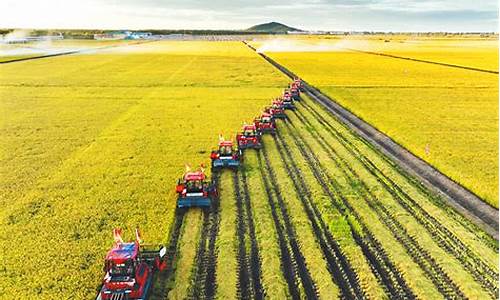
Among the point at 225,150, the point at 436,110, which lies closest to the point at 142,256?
the point at 225,150

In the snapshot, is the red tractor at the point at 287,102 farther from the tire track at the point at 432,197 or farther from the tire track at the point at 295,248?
the tire track at the point at 295,248

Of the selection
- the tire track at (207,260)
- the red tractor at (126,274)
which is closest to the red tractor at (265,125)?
the tire track at (207,260)

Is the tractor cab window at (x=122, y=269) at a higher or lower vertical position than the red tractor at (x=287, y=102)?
lower

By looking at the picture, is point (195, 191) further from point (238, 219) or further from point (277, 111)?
point (277, 111)

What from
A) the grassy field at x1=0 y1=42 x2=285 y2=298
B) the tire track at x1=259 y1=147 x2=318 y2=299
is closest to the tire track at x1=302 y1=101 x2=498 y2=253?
the tire track at x1=259 y1=147 x2=318 y2=299

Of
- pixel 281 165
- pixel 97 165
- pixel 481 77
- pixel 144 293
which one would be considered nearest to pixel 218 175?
pixel 281 165
